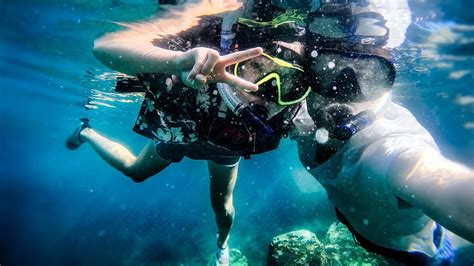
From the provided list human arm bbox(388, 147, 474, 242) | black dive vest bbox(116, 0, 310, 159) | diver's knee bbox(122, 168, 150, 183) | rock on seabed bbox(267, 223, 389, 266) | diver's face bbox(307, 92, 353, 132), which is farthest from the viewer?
Result: rock on seabed bbox(267, 223, 389, 266)

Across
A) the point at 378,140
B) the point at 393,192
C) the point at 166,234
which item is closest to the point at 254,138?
the point at 378,140

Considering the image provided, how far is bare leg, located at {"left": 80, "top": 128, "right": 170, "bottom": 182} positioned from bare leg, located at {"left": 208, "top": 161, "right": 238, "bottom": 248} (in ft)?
3.65

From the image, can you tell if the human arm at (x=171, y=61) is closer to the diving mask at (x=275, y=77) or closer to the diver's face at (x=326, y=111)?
the diving mask at (x=275, y=77)

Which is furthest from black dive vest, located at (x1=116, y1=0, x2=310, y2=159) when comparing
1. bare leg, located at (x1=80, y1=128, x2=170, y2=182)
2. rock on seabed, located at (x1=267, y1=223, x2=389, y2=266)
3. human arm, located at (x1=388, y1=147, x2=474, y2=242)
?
rock on seabed, located at (x1=267, y1=223, x2=389, y2=266)

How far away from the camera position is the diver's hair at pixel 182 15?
18.1ft

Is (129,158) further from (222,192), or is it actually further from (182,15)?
Result: (182,15)

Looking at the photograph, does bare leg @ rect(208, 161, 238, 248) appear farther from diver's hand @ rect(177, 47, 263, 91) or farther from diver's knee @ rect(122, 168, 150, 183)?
diver's hand @ rect(177, 47, 263, 91)

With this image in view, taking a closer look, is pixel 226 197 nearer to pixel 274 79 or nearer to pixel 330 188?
pixel 330 188

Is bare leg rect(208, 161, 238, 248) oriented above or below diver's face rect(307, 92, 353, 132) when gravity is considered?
below

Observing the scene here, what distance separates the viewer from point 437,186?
2.21 meters

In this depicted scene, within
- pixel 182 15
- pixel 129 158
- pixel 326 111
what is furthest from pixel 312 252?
pixel 182 15

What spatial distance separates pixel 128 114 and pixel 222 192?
66.5 ft

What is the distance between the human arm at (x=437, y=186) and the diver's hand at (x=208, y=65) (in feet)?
4.82

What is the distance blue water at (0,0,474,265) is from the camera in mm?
9133
